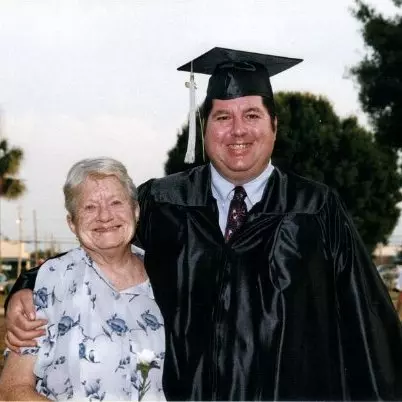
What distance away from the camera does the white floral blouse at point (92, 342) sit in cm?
288

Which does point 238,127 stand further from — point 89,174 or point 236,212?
point 89,174

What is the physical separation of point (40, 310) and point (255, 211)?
1.12 metres

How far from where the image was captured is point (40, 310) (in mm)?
2969

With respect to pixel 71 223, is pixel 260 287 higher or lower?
lower

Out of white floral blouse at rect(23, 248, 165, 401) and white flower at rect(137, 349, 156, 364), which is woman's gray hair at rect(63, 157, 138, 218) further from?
white flower at rect(137, 349, 156, 364)

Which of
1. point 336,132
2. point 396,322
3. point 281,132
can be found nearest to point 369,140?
point 336,132

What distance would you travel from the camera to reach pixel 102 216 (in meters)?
3.11

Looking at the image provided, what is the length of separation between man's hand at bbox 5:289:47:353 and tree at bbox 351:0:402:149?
734 inches

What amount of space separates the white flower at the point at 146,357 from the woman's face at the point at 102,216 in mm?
465

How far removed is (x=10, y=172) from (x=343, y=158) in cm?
1379

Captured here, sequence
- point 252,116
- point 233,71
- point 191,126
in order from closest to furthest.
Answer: point 252,116 → point 233,71 → point 191,126

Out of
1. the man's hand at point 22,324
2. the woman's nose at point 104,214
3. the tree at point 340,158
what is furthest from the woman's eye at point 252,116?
the tree at point 340,158

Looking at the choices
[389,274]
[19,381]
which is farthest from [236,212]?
[389,274]

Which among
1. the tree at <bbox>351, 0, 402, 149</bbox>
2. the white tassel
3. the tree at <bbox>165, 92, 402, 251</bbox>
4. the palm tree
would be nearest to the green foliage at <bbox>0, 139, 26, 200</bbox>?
the palm tree
